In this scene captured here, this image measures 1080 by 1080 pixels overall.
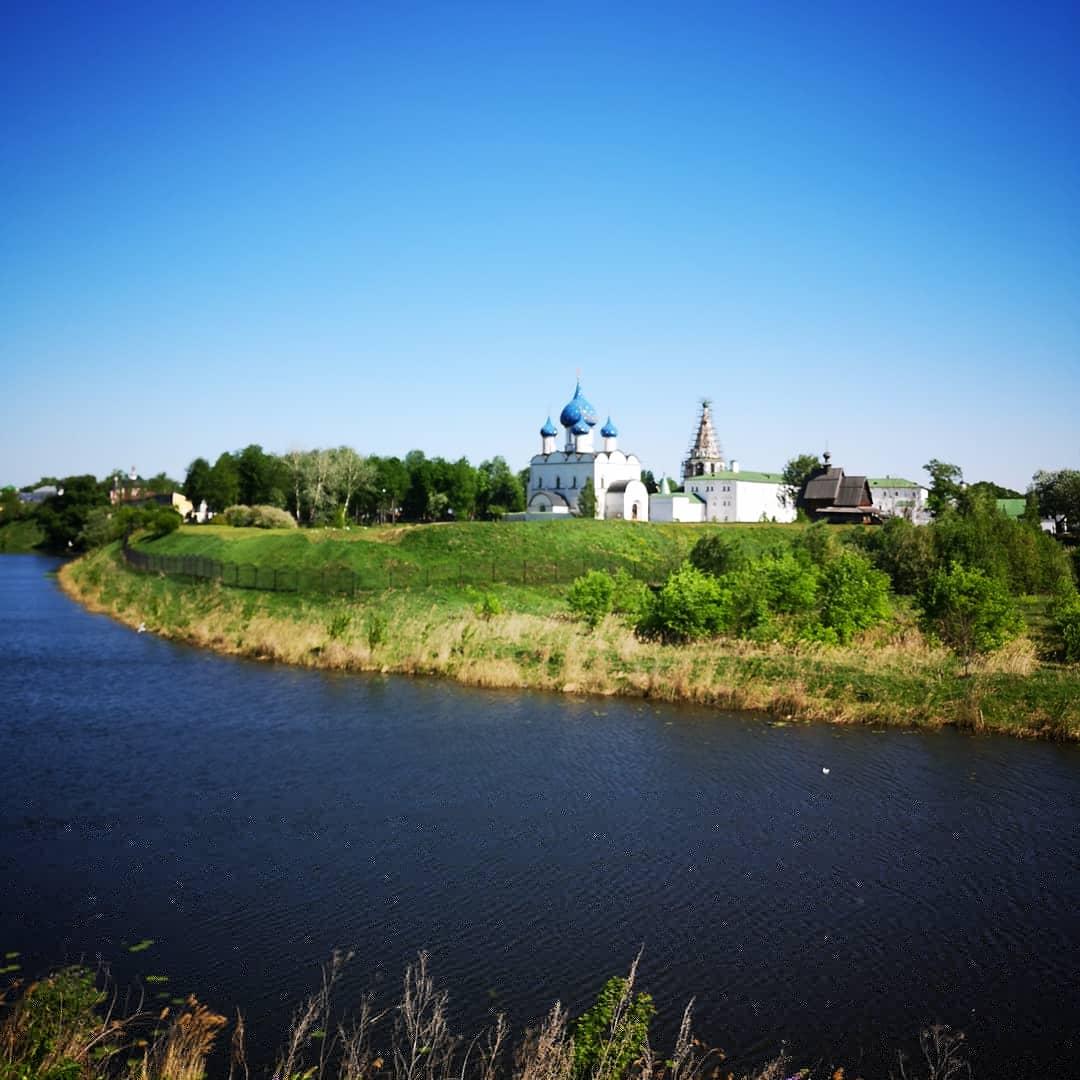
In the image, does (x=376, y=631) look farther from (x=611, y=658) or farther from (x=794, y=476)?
(x=794, y=476)

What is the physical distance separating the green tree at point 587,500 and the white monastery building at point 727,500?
6793 millimetres

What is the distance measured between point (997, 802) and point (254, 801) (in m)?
12.8

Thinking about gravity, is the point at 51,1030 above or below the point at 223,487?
below

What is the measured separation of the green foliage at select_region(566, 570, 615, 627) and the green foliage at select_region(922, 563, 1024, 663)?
33.9 feet

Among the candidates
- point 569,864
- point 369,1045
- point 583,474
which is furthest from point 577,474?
point 369,1045

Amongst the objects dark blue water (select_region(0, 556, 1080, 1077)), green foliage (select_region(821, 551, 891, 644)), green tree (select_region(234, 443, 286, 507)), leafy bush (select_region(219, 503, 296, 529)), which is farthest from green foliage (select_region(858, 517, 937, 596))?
green tree (select_region(234, 443, 286, 507))

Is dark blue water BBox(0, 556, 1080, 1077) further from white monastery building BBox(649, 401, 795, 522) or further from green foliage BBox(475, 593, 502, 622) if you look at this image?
white monastery building BBox(649, 401, 795, 522)

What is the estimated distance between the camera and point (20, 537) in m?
99.1

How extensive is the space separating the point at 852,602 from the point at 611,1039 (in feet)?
71.9

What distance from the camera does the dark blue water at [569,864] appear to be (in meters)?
11.1

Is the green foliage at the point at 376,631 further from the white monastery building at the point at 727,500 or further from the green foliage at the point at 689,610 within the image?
the white monastery building at the point at 727,500

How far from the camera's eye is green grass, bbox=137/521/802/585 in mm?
47562

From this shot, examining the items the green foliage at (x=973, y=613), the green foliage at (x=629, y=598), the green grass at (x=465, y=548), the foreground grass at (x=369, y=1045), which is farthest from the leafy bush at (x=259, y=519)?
the foreground grass at (x=369, y=1045)

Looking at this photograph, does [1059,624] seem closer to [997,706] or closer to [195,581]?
[997,706]
